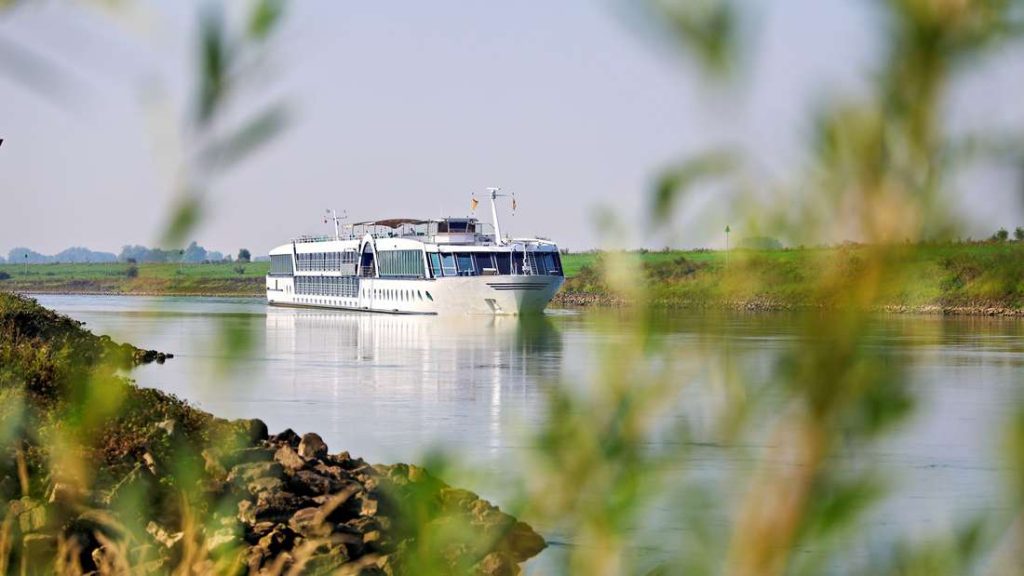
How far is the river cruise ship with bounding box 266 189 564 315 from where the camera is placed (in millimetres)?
50750

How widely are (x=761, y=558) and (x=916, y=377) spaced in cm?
24

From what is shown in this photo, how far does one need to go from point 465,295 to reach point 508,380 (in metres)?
26.4

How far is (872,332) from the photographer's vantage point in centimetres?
109

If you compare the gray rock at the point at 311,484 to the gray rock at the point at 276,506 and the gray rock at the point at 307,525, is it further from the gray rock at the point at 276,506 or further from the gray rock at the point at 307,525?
the gray rock at the point at 307,525

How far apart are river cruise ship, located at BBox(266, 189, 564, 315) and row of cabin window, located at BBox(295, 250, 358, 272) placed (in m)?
0.20

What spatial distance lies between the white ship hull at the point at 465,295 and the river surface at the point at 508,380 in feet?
3.70

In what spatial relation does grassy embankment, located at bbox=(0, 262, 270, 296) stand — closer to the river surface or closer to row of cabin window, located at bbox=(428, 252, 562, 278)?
row of cabin window, located at bbox=(428, 252, 562, 278)

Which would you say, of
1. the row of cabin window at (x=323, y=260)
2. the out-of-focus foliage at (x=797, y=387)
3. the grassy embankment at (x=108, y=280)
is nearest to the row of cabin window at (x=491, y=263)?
the row of cabin window at (x=323, y=260)

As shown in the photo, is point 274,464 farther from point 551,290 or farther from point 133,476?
point 551,290

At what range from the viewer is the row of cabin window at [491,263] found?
5147 centimetres

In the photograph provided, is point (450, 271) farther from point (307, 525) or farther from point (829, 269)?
point (829, 269)

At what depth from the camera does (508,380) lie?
25438 millimetres

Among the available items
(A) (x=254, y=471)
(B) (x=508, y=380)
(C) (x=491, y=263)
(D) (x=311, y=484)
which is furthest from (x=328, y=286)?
(A) (x=254, y=471)

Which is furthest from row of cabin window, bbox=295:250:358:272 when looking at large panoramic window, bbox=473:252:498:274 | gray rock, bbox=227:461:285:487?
gray rock, bbox=227:461:285:487
